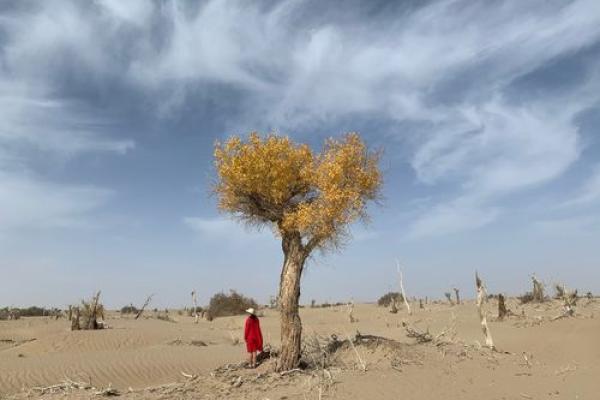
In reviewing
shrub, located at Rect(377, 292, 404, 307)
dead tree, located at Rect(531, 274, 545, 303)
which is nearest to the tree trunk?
dead tree, located at Rect(531, 274, 545, 303)

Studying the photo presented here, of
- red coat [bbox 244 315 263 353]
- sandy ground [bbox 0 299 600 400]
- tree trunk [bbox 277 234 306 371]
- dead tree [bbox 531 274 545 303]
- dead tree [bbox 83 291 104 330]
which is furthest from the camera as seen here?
dead tree [bbox 531 274 545 303]

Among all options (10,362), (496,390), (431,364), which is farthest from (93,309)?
(496,390)

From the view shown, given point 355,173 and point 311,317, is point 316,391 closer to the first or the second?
point 355,173

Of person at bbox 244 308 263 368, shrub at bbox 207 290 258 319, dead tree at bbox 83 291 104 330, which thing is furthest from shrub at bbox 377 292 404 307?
person at bbox 244 308 263 368

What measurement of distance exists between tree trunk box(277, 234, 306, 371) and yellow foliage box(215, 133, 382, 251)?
1.16ft

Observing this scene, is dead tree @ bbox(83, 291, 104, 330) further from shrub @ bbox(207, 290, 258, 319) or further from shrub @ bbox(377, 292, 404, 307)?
→ shrub @ bbox(377, 292, 404, 307)

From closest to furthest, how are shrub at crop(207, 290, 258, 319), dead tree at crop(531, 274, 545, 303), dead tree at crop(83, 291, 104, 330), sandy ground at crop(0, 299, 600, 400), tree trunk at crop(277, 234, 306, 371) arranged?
1. sandy ground at crop(0, 299, 600, 400)
2. tree trunk at crop(277, 234, 306, 371)
3. dead tree at crop(83, 291, 104, 330)
4. dead tree at crop(531, 274, 545, 303)
5. shrub at crop(207, 290, 258, 319)

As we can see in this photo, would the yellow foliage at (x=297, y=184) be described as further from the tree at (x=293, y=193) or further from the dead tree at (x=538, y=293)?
the dead tree at (x=538, y=293)

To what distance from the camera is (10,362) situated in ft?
74.6

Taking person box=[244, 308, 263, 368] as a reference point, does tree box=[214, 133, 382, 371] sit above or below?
above

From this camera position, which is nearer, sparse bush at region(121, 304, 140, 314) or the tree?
the tree

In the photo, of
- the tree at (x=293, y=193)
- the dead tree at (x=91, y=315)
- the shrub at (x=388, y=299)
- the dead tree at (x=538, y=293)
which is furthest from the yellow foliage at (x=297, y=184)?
the shrub at (x=388, y=299)

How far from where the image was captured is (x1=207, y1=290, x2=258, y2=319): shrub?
52016 millimetres

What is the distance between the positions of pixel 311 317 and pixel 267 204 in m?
29.5
